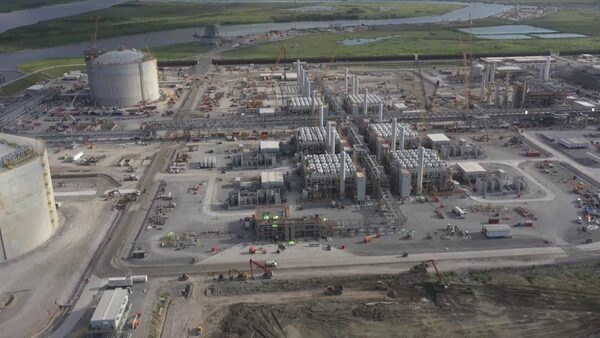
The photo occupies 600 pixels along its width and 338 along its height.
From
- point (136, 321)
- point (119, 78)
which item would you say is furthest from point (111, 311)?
point (119, 78)

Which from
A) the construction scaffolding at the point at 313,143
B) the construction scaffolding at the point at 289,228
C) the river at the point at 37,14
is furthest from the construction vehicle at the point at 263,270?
the river at the point at 37,14

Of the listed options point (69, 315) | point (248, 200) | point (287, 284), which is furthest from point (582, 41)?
point (69, 315)

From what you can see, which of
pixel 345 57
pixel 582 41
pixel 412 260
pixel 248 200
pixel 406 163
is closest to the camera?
pixel 412 260

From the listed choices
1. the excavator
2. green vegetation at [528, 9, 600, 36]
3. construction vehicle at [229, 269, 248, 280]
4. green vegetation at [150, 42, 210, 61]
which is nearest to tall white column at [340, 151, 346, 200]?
the excavator

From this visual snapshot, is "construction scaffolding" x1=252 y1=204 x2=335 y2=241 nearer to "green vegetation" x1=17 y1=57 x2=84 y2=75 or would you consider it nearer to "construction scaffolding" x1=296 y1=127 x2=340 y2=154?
"construction scaffolding" x1=296 y1=127 x2=340 y2=154

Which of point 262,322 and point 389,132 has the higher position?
point 389,132

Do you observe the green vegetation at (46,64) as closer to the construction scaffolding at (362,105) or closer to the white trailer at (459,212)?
the construction scaffolding at (362,105)

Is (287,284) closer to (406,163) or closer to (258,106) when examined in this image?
(406,163)
